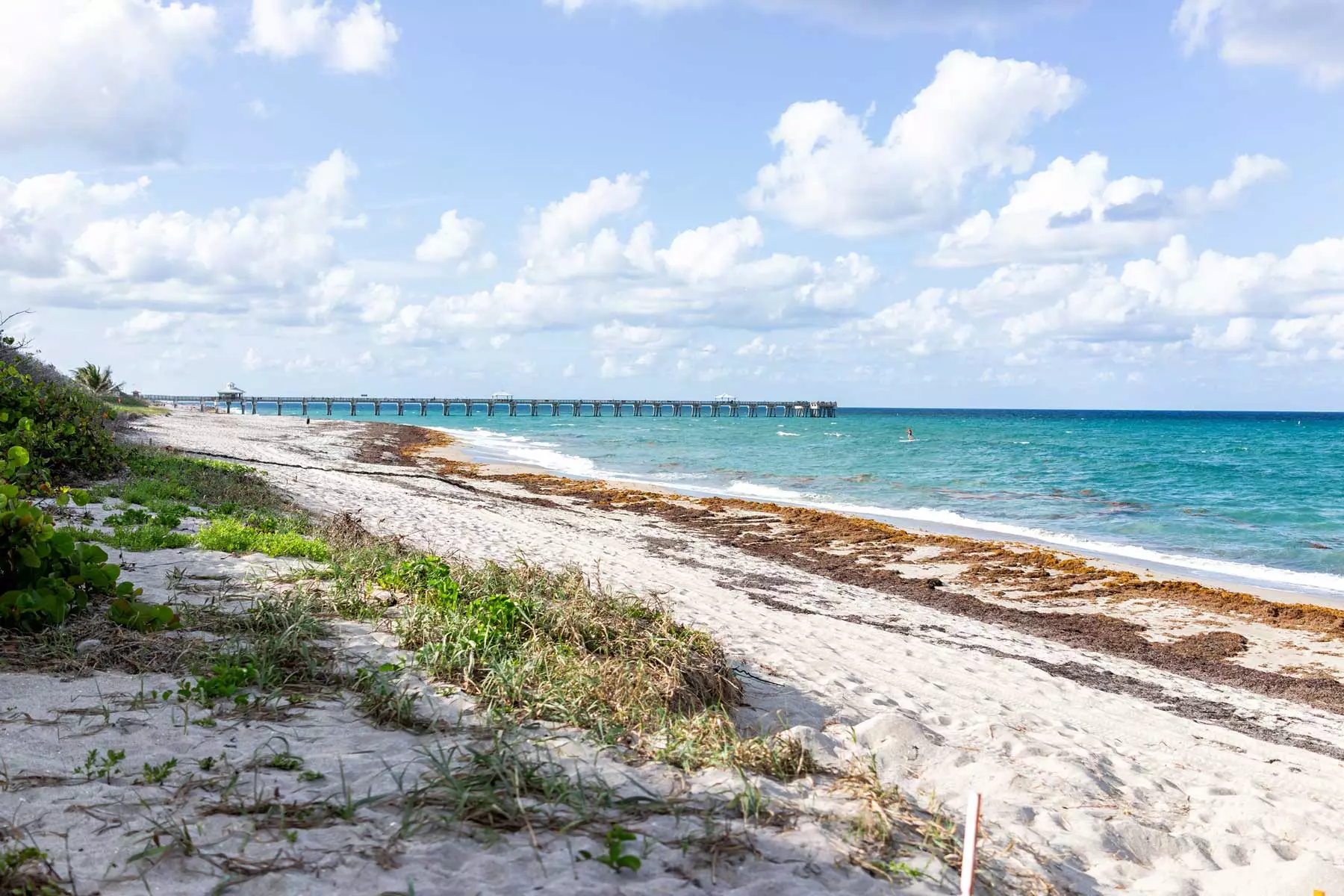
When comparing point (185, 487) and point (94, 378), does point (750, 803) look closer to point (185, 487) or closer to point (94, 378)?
point (185, 487)

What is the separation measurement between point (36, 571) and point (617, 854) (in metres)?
4.49

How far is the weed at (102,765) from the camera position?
342 centimetres

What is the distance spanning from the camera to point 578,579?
677 cm

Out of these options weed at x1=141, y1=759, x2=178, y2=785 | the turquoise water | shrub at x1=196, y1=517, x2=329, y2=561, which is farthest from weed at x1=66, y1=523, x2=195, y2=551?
the turquoise water

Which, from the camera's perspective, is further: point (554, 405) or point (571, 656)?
point (554, 405)

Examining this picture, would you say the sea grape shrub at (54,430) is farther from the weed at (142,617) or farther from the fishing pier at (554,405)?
the fishing pier at (554,405)

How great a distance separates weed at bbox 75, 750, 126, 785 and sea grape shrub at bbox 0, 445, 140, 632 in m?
1.94

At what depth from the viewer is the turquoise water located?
64.4 ft

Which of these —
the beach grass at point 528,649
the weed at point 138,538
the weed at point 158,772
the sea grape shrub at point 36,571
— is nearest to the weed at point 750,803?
the beach grass at point 528,649

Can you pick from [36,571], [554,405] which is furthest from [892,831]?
[554,405]

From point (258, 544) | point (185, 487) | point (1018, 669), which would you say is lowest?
point (1018, 669)

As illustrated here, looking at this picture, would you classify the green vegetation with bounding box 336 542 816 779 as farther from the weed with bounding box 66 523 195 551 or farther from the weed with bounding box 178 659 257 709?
the weed with bounding box 66 523 195 551

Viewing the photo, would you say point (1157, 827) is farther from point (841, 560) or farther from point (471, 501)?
point (471, 501)

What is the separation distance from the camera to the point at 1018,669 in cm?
885
